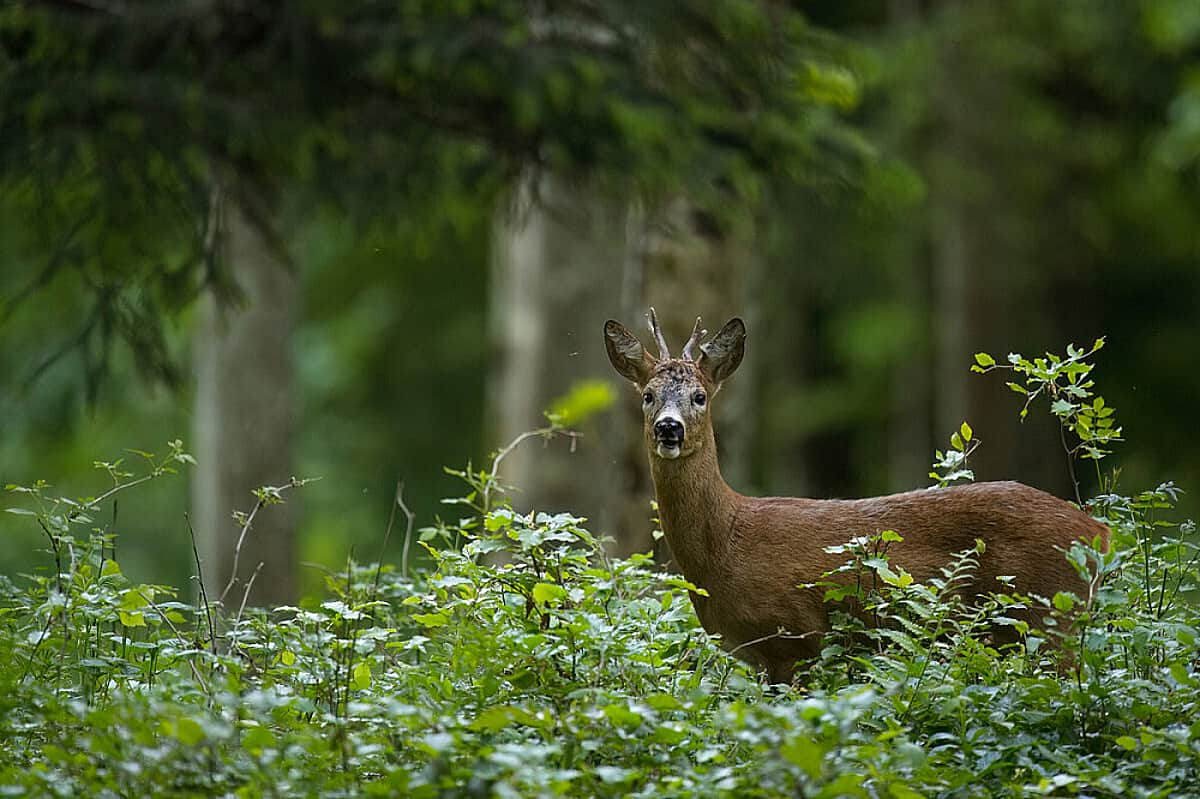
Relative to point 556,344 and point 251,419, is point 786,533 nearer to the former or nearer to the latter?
point 251,419

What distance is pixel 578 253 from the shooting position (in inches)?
466

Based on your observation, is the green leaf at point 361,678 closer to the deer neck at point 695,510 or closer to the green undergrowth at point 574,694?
the green undergrowth at point 574,694

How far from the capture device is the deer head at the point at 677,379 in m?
5.65

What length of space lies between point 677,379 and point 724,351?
0.32m

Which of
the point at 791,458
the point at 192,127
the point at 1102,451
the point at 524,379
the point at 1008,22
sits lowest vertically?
the point at 791,458

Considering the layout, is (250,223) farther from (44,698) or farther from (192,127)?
(44,698)

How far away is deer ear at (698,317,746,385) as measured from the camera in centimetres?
600

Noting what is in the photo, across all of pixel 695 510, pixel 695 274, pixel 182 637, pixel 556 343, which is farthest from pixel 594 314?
pixel 182 637

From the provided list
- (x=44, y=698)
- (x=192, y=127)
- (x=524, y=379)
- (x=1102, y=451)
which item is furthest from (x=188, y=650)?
(x=524, y=379)

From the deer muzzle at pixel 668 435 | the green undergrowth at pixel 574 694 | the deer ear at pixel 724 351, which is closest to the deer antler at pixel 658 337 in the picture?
the deer ear at pixel 724 351

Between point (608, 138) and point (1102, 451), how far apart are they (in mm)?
3952

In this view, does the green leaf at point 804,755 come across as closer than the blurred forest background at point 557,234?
Yes

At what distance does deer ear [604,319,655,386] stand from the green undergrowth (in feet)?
3.02

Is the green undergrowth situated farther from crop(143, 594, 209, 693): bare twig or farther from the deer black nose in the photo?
the deer black nose
